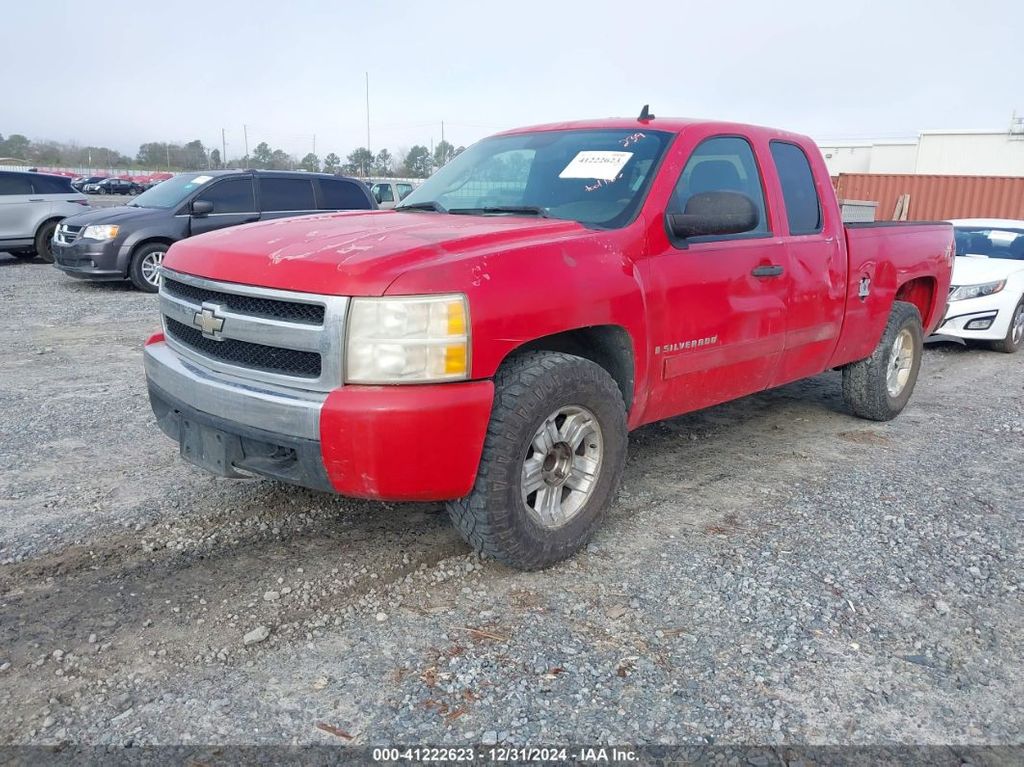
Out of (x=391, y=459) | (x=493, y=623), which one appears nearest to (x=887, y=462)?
(x=493, y=623)

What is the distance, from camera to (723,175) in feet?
14.0

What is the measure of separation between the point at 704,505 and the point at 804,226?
1707 mm

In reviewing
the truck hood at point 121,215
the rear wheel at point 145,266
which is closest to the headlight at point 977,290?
the rear wheel at point 145,266

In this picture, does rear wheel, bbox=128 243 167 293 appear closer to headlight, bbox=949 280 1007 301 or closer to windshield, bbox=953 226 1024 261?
headlight, bbox=949 280 1007 301

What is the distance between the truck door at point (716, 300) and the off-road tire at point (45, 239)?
13.3m

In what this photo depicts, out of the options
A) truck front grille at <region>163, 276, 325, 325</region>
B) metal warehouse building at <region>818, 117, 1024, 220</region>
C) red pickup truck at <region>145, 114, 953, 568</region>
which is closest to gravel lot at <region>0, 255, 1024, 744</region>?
red pickup truck at <region>145, 114, 953, 568</region>

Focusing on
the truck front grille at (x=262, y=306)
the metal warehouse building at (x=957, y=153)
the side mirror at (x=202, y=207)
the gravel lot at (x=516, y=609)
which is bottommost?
the gravel lot at (x=516, y=609)

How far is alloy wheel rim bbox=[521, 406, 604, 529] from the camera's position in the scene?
3260mm

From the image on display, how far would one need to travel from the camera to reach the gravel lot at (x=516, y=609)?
2494 millimetres

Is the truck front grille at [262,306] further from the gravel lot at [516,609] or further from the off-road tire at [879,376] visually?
the off-road tire at [879,376]

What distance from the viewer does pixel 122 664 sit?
269cm

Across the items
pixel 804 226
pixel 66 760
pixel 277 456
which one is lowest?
pixel 66 760

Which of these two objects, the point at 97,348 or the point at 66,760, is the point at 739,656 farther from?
the point at 97,348

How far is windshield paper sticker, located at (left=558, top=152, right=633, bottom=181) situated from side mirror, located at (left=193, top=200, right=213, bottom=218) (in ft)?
26.8
